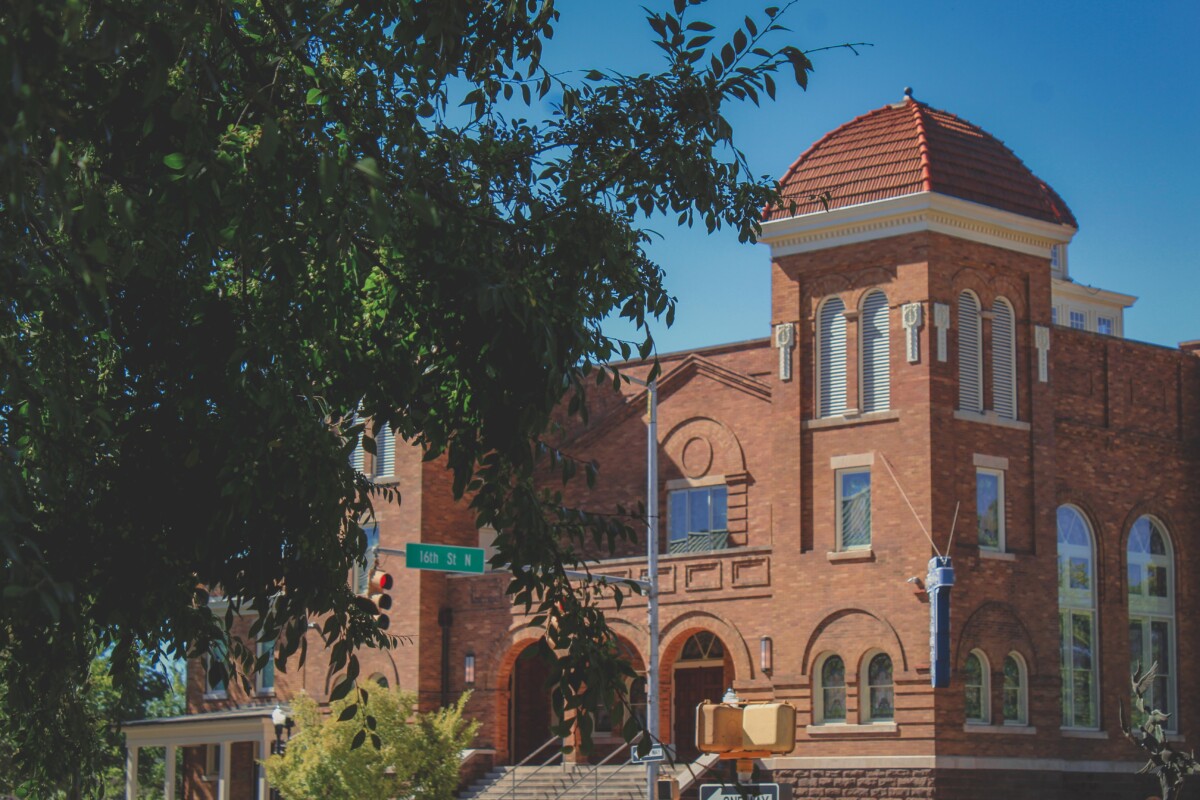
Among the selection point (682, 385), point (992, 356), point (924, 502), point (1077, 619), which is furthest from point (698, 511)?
point (1077, 619)

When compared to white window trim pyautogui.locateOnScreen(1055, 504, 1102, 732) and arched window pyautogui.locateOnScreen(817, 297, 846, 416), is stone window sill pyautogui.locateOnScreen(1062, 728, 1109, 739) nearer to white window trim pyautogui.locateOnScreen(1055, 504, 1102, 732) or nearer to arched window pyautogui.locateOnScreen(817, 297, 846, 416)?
white window trim pyautogui.locateOnScreen(1055, 504, 1102, 732)

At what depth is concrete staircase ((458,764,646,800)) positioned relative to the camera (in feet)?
122

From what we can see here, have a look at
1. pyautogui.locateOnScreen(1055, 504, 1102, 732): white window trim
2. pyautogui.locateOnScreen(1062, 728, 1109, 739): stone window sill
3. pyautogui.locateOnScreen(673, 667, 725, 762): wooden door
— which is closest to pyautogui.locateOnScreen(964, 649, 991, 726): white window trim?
pyautogui.locateOnScreen(1055, 504, 1102, 732): white window trim

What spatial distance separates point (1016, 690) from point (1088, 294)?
1950 cm

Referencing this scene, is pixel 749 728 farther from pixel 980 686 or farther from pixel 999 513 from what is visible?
pixel 999 513

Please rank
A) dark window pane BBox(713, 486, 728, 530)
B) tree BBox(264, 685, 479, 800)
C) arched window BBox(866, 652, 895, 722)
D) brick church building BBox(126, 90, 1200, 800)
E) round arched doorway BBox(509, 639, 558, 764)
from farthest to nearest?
1. round arched doorway BBox(509, 639, 558, 764)
2. dark window pane BBox(713, 486, 728, 530)
3. brick church building BBox(126, 90, 1200, 800)
4. arched window BBox(866, 652, 895, 722)
5. tree BBox(264, 685, 479, 800)

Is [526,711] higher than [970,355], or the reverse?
[970,355]

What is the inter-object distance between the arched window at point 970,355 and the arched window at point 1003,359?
0.36 metres

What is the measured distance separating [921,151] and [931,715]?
11353mm

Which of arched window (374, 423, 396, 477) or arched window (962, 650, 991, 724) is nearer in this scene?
arched window (962, 650, 991, 724)

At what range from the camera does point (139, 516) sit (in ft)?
32.5

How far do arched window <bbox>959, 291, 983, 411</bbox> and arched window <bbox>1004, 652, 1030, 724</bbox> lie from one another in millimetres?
5137

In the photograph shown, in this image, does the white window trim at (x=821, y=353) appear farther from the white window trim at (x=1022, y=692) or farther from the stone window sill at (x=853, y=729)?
the stone window sill at (x=853, y=729)

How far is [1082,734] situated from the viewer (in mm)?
36344
